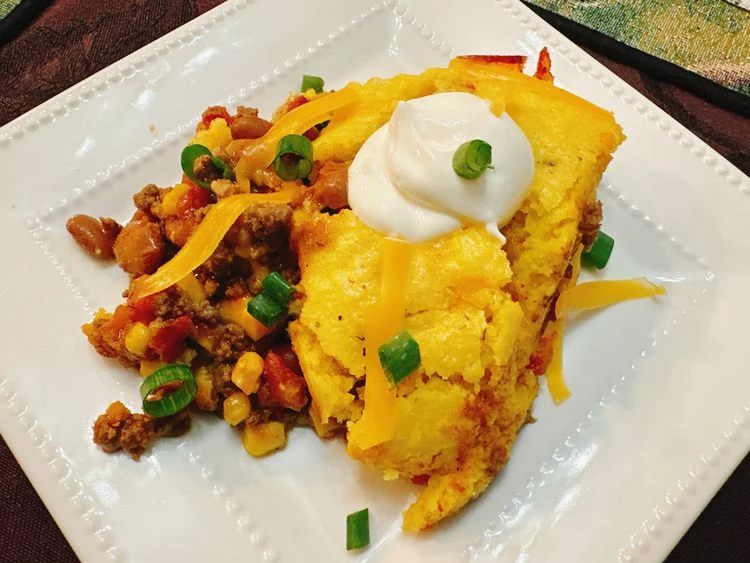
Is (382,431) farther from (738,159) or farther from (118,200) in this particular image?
(738,159)

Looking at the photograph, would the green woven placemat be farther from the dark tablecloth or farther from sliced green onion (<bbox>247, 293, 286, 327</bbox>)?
sliced green onion (<bbox>247, 293, 286, 327</bbox>)

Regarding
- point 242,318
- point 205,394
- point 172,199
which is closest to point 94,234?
point 172,199

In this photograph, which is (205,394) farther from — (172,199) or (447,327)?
(447,327)

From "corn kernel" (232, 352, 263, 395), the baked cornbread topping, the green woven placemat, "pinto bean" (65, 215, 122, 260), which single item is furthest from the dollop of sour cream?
the green woven placemat

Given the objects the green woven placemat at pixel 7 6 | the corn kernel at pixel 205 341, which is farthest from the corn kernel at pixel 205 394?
the green woven placemat at pixel 7 6

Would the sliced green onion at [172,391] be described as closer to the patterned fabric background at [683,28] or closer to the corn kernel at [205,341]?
the corn kernel at [205,341]

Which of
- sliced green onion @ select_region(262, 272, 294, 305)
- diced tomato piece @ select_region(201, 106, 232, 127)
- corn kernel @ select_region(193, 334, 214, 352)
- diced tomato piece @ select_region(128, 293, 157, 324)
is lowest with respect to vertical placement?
corn kernel @ select_region(193, 334, 214, 352)
